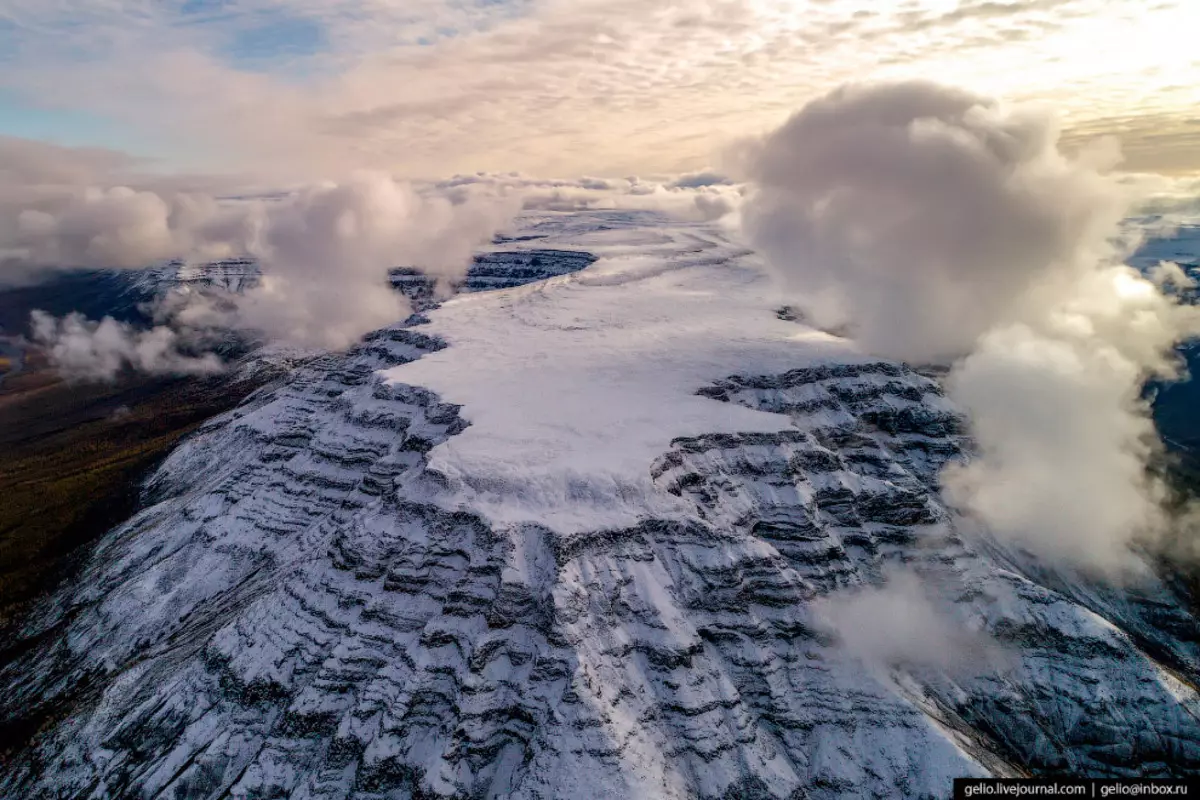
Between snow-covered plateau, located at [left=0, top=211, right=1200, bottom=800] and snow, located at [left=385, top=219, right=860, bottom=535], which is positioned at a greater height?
snow, located at [left=385, top=219, right=860, bottom=535]

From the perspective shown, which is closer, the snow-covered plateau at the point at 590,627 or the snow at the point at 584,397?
the snow-covered plateau at the point at 590,627

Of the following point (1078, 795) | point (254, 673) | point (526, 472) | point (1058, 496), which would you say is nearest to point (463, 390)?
point (526, 472)

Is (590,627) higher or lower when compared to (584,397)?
lower

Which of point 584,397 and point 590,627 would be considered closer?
point 590,627

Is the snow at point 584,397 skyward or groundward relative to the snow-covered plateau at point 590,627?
skyward
